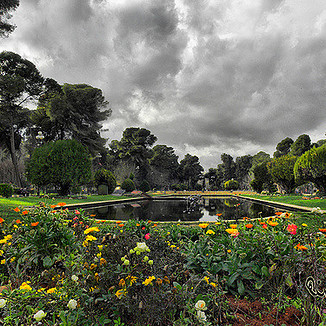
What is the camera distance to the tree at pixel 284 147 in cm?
3841

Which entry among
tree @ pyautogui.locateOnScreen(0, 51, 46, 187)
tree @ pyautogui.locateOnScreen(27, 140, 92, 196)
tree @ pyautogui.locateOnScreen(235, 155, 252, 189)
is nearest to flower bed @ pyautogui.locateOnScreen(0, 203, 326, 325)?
tree @ pyautogui.locateOnScreen(27, 140, 92, 196)

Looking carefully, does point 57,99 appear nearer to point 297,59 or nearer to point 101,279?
point 297,59

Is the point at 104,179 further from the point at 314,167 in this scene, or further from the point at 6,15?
the point at 314,167

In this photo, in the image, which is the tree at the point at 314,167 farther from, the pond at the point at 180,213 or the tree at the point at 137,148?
the tree at the point at 137,148

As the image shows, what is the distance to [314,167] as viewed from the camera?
11.9 meters

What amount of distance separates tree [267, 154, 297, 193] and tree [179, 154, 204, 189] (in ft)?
77.4

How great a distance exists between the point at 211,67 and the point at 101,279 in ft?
31.9

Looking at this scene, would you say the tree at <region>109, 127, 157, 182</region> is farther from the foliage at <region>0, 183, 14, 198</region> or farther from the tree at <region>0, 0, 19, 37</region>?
the foliage at <region>0, 183, 14, 198</region>

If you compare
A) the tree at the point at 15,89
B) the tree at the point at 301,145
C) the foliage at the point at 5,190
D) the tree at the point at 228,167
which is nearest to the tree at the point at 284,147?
the tree at the point at 301,145

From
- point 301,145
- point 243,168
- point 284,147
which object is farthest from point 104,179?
point 284,147

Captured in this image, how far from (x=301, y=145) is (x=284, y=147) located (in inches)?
232

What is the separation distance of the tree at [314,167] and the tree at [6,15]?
23182 millimetres

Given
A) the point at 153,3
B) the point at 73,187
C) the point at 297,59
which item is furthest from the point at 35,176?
the point at 297,59

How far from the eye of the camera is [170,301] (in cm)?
135
